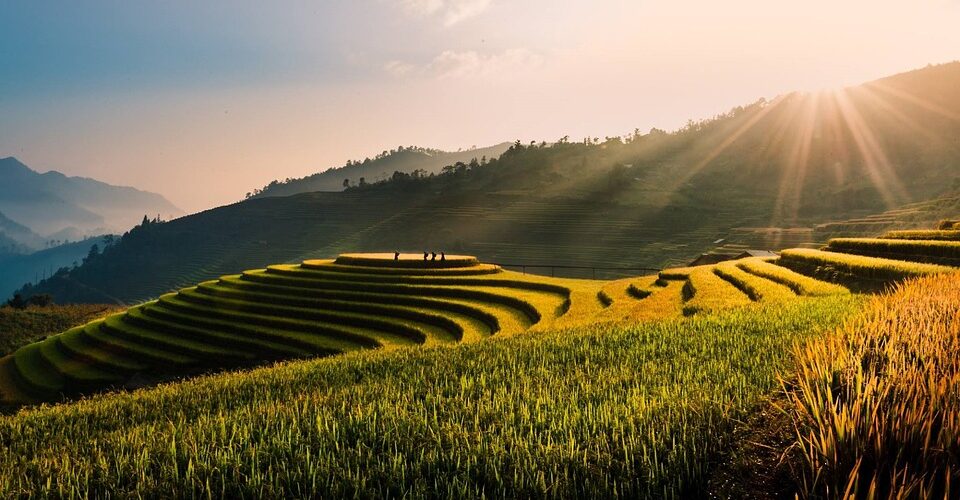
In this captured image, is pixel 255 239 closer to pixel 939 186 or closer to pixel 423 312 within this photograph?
pixel 423 312

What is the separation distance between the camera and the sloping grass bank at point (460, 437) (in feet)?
14.3

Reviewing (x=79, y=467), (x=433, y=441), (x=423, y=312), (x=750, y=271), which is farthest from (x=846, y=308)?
(x=423, y=312)

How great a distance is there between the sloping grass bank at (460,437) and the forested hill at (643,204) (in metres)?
84.1

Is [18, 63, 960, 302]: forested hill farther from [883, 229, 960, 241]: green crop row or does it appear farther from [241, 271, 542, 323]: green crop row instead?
[241, 271, 542, 323]: green crop row

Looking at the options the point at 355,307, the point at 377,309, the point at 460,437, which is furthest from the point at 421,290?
the point at 460,437

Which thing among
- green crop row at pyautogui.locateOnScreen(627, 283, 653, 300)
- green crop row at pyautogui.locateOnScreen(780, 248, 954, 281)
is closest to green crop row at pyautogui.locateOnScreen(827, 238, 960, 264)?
green crop row at pyautogui.locateOnScreen(780, 248, 954, 281)

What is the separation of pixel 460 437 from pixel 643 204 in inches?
4945

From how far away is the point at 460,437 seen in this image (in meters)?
5.17

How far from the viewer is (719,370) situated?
759 centimetres

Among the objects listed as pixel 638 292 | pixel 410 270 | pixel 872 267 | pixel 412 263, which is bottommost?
pixel 638 292

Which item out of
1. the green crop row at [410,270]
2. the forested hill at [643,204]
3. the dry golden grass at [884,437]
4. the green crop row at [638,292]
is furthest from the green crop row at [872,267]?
the forested hill at [643,204]

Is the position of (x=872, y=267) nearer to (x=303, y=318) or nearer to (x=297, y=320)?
(x=297, y=320)

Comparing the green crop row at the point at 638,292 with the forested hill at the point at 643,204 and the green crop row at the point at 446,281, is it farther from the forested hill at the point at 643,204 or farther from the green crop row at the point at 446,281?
the forested hill at the point at 643,204

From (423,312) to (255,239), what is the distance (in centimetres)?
17090
